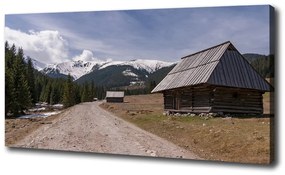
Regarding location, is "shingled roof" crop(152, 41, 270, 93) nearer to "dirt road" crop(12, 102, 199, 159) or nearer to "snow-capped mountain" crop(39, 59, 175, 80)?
"snow-capped mountain" crop(39, 59, 175, 80)

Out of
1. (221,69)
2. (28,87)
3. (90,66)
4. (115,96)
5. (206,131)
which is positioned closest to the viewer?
(206,131)

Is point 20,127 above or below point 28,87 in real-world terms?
below

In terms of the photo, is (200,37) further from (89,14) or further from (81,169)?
(81,169)

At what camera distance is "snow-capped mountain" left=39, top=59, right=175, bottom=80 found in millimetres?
9227

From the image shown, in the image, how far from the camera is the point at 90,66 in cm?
979

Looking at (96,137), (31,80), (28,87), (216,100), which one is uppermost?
(31,80)

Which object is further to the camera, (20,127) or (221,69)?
(20,127)

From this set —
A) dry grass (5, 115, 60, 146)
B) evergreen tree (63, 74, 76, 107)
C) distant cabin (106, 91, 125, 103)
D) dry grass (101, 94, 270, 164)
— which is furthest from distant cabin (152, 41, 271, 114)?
dry grass (5, 115, 60, 146)

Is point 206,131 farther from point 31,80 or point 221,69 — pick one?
point 31,80

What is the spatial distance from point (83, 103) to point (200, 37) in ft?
10.8

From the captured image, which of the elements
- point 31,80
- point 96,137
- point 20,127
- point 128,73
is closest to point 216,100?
point 128,73

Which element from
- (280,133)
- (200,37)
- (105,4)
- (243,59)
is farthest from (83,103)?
(280,133)

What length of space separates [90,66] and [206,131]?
3.03m

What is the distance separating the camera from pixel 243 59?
8383mm
